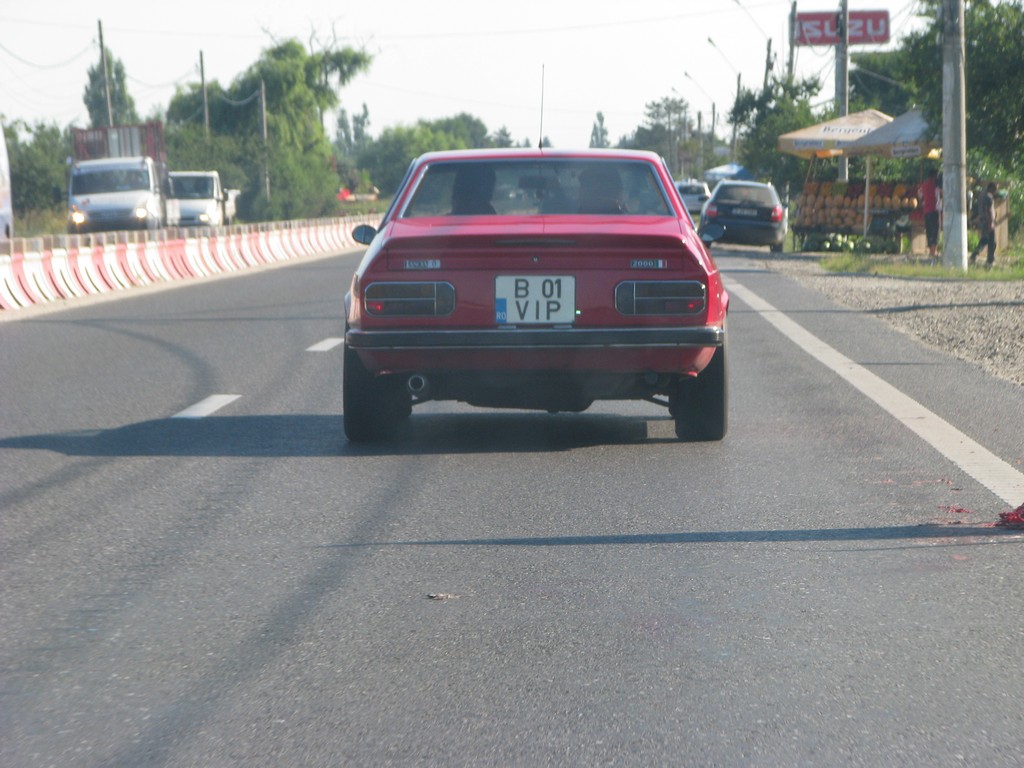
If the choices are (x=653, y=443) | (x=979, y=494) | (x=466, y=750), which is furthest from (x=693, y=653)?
(x=653, y=443)

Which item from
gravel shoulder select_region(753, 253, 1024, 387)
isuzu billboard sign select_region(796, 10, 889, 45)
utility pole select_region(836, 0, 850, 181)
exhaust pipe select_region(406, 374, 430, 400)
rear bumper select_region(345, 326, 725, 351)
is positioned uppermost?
isuzu billboard sign select_region(796, 10, 889, 45)

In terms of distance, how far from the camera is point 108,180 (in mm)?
40625

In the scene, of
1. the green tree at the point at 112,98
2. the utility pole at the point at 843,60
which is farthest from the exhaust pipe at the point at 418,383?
the green tree at the point at 112,98

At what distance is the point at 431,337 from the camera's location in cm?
744

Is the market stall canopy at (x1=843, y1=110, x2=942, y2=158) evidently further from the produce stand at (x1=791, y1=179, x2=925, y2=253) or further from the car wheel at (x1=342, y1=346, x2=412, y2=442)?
the car wheel at (x1=342, y1=346, x2=412, y2=442)

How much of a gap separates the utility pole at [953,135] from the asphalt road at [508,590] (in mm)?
14556

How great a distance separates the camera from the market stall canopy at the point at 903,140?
1149 inches

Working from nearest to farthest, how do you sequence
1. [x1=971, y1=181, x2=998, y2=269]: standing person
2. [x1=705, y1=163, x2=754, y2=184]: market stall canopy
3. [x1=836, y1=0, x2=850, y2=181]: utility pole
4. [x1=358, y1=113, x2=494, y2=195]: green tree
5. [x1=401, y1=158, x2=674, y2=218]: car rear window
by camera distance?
[x1=401, y1=158, x2=674, y2=218]: car rear window < [x1=971, y1=181, x2=998, y2=269]: standing person < [x1=836, y1=0, x2=850, y2=181]: utility pole < [x1=705, y1=163, x2=754, y2=184]: market stall canopy < [x1=358, y1=113, x2=494, y2=195]: green tree

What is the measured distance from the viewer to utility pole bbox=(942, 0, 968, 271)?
23062 mm

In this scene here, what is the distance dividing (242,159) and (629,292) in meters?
76.0

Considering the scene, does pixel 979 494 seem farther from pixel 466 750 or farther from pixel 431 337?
pixel 466 750

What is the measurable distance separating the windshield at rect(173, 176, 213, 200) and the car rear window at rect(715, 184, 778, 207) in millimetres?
18779

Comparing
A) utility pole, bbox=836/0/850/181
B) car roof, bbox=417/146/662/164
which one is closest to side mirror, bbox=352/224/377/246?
car roof, bbox=417/146/662/164

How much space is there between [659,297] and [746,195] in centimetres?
2706
